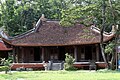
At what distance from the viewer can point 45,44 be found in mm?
32656

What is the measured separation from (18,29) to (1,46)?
7699mm

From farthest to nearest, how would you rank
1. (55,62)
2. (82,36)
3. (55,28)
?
1. (55,28)
2. (55,62)
3. (82,36)

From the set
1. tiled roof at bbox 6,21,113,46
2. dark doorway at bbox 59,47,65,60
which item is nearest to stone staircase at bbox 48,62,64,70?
tiled roof at bbox 6,21,113,46

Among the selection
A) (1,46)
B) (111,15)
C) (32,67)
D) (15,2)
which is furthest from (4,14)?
(111,15)

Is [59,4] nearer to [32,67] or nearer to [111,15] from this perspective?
[32,67]

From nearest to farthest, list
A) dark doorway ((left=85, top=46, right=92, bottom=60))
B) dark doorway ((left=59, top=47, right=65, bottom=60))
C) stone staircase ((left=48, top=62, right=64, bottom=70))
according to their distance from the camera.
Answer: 1. stone staircase ((left=48, top=62, right=64, bottom=70))
2. dark doorway ((left=85, top=46, right=92, bottom=60))
3. dark doorway ((left=59, top=47, right=65, bottom=60))

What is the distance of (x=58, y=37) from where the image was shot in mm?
33938

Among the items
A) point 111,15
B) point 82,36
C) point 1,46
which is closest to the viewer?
point 111,15

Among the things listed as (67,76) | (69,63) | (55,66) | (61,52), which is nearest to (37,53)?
(61,52)

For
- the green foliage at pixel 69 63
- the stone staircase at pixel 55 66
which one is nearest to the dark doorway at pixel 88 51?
the stone staircase at pixel 55 66

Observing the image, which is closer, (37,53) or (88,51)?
(88,51)

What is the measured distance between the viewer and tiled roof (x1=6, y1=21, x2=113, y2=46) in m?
31.8

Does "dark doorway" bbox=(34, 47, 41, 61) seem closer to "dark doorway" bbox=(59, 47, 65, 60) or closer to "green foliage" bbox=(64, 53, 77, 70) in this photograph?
"dark doorway" bbox=(59, 47, 65, 60)

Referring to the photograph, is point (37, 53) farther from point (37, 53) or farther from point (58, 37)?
point (58, 37)
